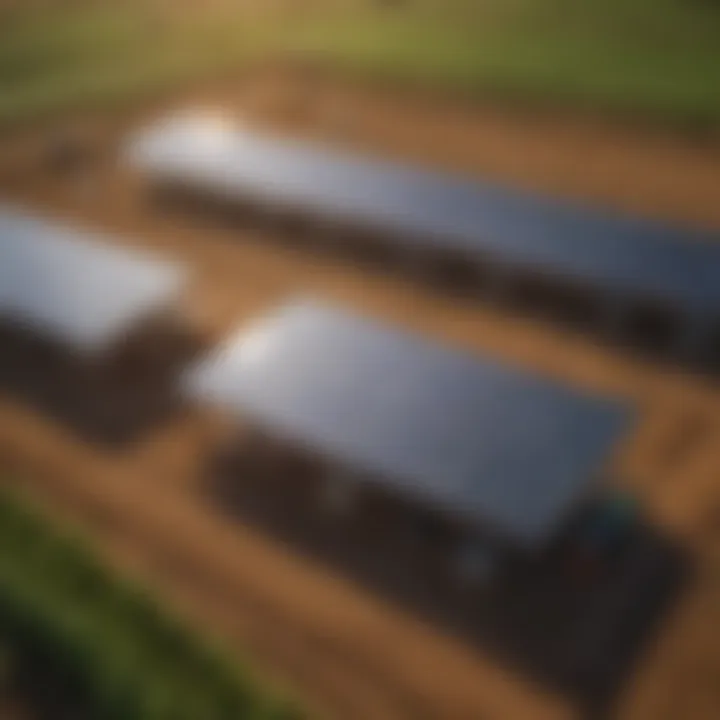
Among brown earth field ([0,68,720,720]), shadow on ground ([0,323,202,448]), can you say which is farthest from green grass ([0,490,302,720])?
shadow on ground ([0,323,202,448])

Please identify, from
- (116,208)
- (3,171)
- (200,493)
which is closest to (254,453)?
(200,493)

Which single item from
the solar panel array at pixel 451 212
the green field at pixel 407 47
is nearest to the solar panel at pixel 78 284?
the solar panel array at pixel 451 212

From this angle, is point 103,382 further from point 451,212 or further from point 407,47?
point 407,47

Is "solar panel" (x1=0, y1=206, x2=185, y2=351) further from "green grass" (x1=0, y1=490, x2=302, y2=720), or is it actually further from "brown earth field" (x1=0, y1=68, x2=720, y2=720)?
"green grass" (x1=0, y1=490, x2=302, y2=720)

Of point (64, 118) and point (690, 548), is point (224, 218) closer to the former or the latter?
point (64, 118)

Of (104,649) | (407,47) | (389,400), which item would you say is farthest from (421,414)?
(407,47)
